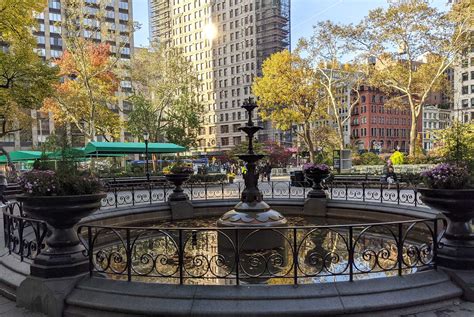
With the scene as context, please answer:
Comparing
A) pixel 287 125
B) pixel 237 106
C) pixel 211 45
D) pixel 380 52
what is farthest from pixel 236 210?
pixel 211 45

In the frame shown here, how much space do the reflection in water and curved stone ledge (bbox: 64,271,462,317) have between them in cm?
53

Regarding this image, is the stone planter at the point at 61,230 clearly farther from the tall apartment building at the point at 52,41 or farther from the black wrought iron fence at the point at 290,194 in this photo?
the tall apartment building at the point at 52,41

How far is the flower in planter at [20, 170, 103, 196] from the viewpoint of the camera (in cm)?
520

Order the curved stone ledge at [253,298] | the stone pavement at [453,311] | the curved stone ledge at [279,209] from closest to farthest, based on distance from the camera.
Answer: the curved stone ledge at [253,298], the stone pavement at [453,311], the curved stone ledge at [279,209]

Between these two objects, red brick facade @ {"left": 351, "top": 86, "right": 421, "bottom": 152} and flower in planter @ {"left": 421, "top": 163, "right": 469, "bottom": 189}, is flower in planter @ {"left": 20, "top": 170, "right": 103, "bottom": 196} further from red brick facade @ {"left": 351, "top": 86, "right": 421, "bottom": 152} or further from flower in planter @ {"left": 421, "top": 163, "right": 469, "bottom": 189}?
red brick facade @ {"left": 351, "top": 86, "right": 421, "bottom": 152}

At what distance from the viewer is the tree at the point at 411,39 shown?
29094 mm

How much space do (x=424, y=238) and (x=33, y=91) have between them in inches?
842

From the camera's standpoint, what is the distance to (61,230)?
17.9ft

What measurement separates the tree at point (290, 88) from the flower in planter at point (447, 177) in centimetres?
3332

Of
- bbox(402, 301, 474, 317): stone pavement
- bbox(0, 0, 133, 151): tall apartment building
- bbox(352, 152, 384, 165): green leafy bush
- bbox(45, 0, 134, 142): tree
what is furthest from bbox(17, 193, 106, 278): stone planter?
bbox(0, 0, 133, 151): tall apartment building

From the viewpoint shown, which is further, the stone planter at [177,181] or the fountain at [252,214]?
the stone planter at [177,181]

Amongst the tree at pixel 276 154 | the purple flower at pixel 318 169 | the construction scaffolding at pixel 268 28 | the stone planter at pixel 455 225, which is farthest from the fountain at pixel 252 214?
the construction scaffolding at pixel 268 28

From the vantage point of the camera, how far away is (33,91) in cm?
2128

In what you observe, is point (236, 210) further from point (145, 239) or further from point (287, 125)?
point (287, 125)
